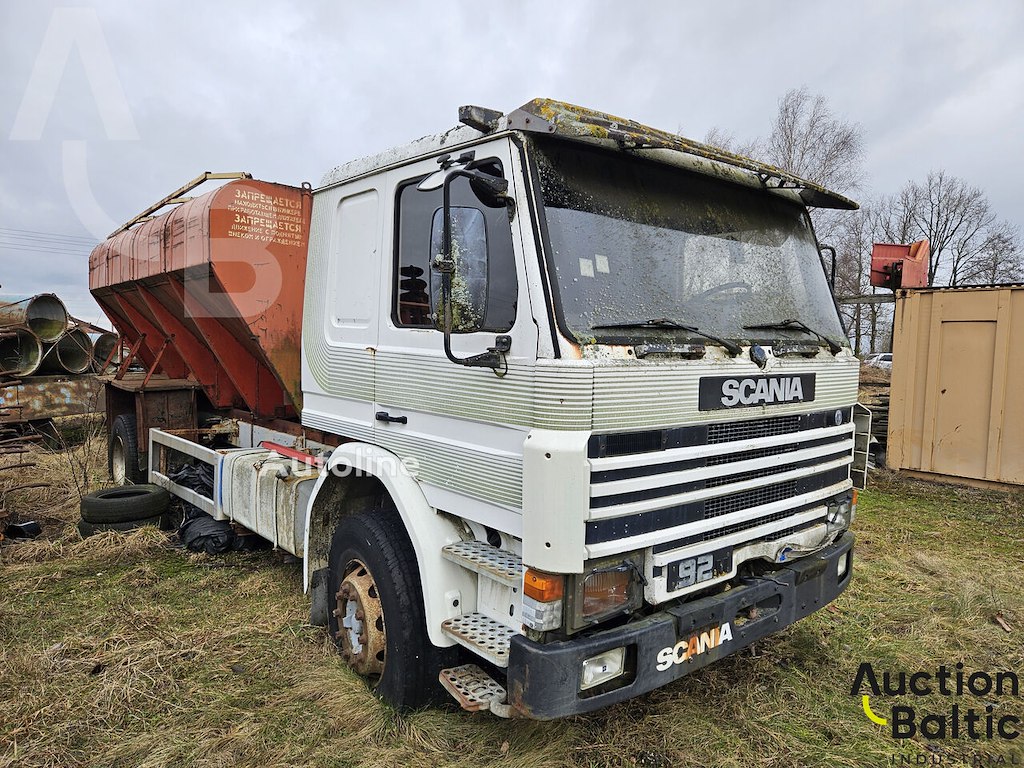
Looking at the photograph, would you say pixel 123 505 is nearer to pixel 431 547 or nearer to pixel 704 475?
pixel 431 547

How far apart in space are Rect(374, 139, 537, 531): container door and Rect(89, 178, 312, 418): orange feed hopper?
4.31ft

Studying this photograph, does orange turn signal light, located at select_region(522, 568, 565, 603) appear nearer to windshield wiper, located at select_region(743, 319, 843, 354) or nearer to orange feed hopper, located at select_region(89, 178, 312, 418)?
windshield wiper, located at select_region(743, 319, 843, 354)

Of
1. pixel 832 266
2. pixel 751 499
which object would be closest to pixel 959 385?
pixel 832 266

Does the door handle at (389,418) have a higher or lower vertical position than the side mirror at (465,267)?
lower

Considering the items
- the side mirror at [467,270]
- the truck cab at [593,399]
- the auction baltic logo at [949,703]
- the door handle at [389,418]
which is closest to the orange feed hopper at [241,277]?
the truck cab at [593,399]

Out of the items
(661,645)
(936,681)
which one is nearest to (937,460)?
(936,681)

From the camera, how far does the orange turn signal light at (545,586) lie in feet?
7.84

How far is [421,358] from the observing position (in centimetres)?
308

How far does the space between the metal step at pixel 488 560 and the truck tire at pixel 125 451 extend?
5373mm

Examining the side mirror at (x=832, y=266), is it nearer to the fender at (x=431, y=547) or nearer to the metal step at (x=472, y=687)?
the fender at (x=431, y=547)

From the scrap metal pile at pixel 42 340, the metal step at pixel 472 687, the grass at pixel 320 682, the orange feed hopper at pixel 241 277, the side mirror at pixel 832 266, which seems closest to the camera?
the metal step at pixel 472 687

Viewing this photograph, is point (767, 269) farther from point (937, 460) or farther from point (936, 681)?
point (937, 460)

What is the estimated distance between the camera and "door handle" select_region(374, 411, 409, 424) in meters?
3.23

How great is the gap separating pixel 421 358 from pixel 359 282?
767 mm
